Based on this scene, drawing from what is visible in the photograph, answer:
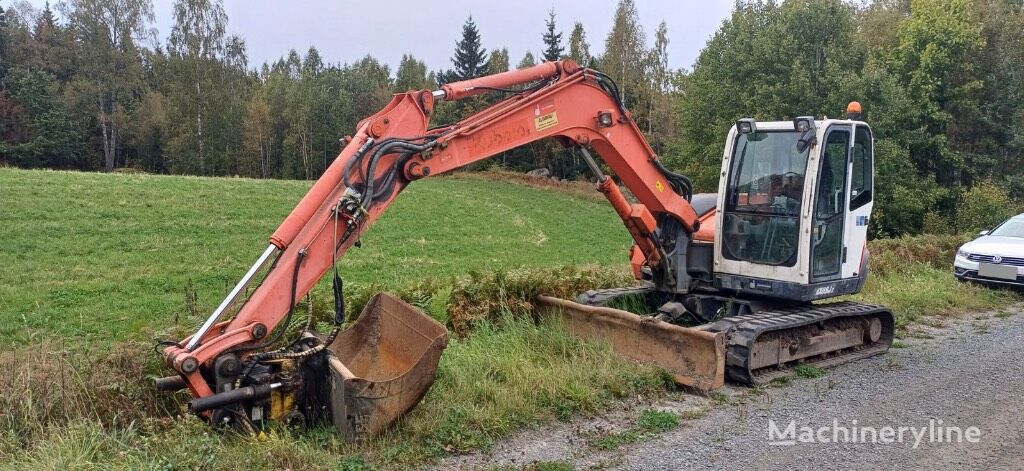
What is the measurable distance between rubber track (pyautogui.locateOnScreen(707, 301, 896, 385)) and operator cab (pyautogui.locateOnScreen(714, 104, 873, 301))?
0.23m

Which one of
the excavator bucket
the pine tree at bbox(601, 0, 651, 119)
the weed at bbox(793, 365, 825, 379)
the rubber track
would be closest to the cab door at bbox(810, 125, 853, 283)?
the rubber track

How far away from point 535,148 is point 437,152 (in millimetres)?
41340

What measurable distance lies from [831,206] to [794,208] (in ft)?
1.44

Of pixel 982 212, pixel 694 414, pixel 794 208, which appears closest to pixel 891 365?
pixel 794 208

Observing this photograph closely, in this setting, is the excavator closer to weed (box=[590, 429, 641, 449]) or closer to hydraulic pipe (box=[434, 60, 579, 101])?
hydraulic pipe (box=[434, 60, 579, 101])

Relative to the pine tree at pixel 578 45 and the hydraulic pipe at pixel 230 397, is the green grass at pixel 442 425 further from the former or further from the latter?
the pine tree at pixel 578 45

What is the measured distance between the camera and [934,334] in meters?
8.80

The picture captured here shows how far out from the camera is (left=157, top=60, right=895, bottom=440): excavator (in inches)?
181

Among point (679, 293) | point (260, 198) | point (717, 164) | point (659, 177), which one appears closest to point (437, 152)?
point (659, 177)

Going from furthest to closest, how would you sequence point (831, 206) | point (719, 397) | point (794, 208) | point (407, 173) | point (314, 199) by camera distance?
1. point (831, 206)
2. point (794, 208)
3. point (719, 397)
4. point (407, 173)
5. point (314, 199)

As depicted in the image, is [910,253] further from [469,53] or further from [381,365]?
[469,53]

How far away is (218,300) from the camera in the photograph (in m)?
11.2

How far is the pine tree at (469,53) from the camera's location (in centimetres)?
5347

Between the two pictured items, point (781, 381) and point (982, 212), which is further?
point (982, 212)
